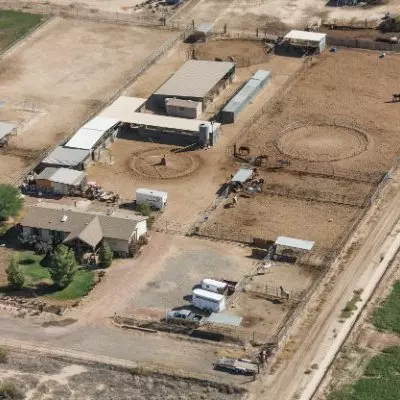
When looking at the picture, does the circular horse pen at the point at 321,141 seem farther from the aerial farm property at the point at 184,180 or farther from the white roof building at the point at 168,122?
the white roof building at the point at 168,122

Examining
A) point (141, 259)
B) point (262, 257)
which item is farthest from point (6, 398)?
point (262, 257)

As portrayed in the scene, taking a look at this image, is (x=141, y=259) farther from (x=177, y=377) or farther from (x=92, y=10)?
(x=92, y=10)

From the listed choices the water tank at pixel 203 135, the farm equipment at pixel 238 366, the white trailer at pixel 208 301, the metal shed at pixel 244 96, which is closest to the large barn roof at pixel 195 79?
the metal shed at pixel 244 96

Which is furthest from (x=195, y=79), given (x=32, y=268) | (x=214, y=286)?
(x=214, y=286)

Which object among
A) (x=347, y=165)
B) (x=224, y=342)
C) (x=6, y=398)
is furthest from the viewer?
(x=347, y=165)

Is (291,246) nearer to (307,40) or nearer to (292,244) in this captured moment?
(292,244)

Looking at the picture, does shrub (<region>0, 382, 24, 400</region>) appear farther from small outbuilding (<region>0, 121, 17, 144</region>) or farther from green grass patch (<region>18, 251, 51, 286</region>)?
small outbuilding (<region>0, 121, 17, 144</region>)

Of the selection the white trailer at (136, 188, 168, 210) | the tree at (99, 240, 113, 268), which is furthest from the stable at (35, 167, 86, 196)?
the tree at (99, 240, 113, 268)
